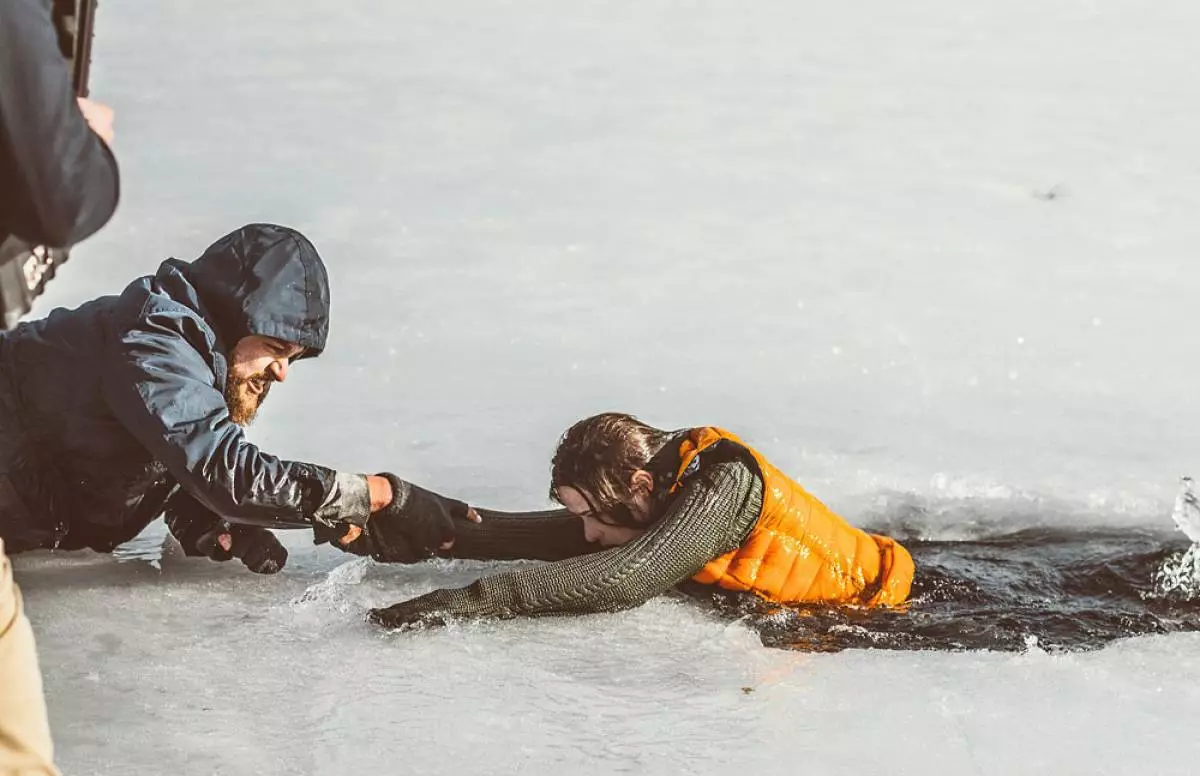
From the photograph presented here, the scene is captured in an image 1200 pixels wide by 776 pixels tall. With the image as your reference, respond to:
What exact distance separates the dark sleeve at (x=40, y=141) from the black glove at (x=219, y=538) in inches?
78.2

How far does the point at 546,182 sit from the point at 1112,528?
12.9 ft

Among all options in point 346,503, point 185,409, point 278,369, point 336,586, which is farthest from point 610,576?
point 185,409

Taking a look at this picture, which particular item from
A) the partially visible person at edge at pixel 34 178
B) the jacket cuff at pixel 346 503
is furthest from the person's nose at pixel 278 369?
the partially visible person at edge at pixel 34 178

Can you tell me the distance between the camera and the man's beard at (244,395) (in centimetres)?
364

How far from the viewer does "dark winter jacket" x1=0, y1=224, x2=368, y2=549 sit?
341 centimetres

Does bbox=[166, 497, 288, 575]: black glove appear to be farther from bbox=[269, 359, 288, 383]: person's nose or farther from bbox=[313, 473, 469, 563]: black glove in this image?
bbox=[269, 359, 288, 383]: person's nose

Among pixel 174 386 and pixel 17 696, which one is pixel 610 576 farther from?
pixel 17 696

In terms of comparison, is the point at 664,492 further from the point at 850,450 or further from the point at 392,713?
the point at 850,450

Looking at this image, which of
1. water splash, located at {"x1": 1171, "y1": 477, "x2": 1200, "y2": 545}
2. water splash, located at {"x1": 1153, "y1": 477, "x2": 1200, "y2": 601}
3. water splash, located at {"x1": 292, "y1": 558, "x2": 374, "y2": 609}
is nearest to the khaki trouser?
water splash, located at {"x1": 292, "y1": 558, "x2": 374, "y2": 609}

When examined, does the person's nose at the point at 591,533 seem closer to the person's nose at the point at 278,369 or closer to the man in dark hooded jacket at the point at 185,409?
the man in dark hooded jacket at the point at 185,409

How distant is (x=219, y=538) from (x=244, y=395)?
508 mm

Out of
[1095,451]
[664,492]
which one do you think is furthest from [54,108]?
[1095,451]

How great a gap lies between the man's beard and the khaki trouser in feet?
4.95

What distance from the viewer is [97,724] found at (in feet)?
10.2
